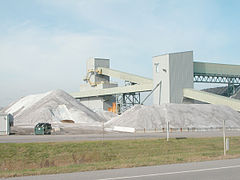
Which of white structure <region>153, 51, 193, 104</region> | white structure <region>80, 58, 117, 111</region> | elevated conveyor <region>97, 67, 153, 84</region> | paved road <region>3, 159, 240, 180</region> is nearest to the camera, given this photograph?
paved road <region>3, 159, 240, 180</region>

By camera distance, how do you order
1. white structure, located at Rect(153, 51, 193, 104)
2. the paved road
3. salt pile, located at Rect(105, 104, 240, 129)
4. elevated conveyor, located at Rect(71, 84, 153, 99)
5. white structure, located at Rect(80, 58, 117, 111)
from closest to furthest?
the paved road → salt pile, located at Rect(105, 104, 240, 129) → white structure, located at Rect(153, 51, 193, 104) → elevated conveyor, located at Rect(71, 84, 153, 99) → white structure, located at Rect(80, 58, 117, 111)

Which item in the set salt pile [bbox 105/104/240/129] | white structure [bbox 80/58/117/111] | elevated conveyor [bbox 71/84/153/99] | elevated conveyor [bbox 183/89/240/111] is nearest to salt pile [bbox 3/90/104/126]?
elevated conveyor [bbox 71/84/153/99]

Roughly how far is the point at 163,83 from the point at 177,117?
15.2 meters

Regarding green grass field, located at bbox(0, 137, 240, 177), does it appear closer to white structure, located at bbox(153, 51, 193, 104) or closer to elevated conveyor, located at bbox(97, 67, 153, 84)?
white structure, located at bbox(153, 51, 193, 104)

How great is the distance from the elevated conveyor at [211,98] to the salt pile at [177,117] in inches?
116

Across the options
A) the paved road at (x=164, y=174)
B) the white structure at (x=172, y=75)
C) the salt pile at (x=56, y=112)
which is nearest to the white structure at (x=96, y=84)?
the salt pile at (x=56, y=112)

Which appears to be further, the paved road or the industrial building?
the industrial building

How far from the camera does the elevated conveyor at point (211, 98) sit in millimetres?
65081

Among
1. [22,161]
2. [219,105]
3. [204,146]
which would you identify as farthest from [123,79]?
[22,161]

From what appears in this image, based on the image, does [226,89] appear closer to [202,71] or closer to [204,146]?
[202,71]

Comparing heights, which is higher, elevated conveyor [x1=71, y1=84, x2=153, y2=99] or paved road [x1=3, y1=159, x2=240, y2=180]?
elevated conveyor [x1=71, y1=84, x2=153, y2=99]

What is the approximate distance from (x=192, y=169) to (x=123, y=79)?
77318 millimetres

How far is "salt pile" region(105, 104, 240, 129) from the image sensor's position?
54.1 m

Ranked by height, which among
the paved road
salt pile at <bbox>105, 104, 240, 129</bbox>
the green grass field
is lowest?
the green grass field
